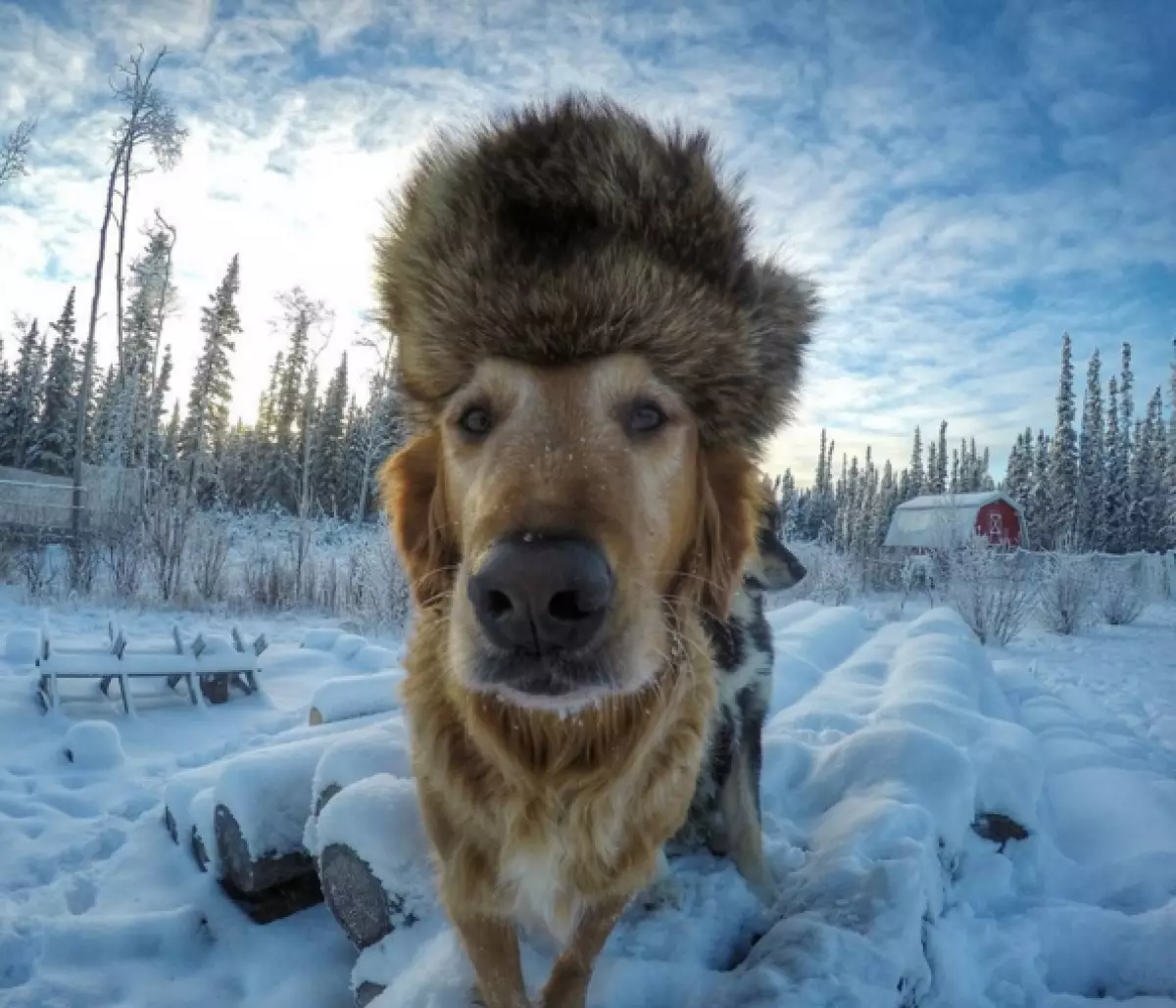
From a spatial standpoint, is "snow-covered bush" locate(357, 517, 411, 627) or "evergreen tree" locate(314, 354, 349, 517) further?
"evergreen tree" locate(314, 354, 349, 517)

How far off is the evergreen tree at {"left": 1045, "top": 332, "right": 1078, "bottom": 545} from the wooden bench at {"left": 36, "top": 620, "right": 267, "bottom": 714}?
4605 centimetres

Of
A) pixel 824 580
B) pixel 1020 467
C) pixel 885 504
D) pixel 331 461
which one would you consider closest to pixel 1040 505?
pixel 1020 467

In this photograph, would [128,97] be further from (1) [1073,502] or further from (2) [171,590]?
(1) [1073,502]

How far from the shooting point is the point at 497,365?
6.17 ft

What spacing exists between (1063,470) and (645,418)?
4980 centimetres

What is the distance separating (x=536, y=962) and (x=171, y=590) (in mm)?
10940

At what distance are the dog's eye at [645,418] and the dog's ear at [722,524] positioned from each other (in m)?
0.25

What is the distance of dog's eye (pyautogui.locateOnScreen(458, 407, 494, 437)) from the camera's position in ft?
6.18

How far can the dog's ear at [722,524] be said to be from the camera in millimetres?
2078

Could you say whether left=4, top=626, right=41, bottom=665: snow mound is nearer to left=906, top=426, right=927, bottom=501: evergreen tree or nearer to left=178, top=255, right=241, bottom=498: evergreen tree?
left=178, top=255, right=241, bottom=498: evergreen tree

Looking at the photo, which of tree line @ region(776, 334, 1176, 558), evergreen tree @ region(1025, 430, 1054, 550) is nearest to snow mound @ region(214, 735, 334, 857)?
tree line @ region(776, 334, 1176, 558)

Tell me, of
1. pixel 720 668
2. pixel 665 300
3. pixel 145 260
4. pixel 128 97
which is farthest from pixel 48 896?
pixel 145 260

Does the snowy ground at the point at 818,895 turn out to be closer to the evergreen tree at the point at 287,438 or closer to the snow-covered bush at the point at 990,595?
the snow-covered bush at the point at 990,595

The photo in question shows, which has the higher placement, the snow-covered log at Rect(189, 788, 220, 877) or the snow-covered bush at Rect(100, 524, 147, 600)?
the snow-covered bush at Rect(100, 524, 147, 600)
